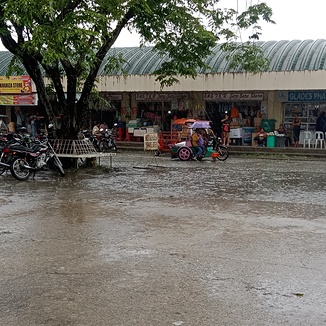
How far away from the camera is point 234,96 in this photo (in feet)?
80.2

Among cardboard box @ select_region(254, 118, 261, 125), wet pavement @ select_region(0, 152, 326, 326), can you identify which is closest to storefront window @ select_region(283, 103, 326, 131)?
cardboard box @ select_region(254, 118, 261, 125)

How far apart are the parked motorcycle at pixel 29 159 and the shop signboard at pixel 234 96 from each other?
13.0 meters

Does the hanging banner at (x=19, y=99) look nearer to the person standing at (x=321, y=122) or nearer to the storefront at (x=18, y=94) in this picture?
the storefront at (x=18, y=94)

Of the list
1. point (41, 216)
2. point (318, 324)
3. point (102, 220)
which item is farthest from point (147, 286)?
point (41, 216)

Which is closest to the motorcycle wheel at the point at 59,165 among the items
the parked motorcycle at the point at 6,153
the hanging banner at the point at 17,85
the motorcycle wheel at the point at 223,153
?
the parked motorcycle at the point at 6,153

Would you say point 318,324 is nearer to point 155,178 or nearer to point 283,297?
point 283,297

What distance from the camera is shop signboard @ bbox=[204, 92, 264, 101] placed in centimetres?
2403

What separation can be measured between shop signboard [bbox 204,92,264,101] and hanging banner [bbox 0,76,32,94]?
952 cm

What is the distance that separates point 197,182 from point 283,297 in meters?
7.99

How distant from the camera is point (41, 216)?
8.24 m

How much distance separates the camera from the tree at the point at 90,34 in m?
11.2

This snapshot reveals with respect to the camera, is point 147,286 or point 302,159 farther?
point 302,159

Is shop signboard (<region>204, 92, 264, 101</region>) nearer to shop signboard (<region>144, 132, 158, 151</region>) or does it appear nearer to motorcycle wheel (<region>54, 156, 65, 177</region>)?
shop signboard (<region>144, 132, 158, 151</region>)

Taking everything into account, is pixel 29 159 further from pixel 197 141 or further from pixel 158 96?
pixel 158 96
